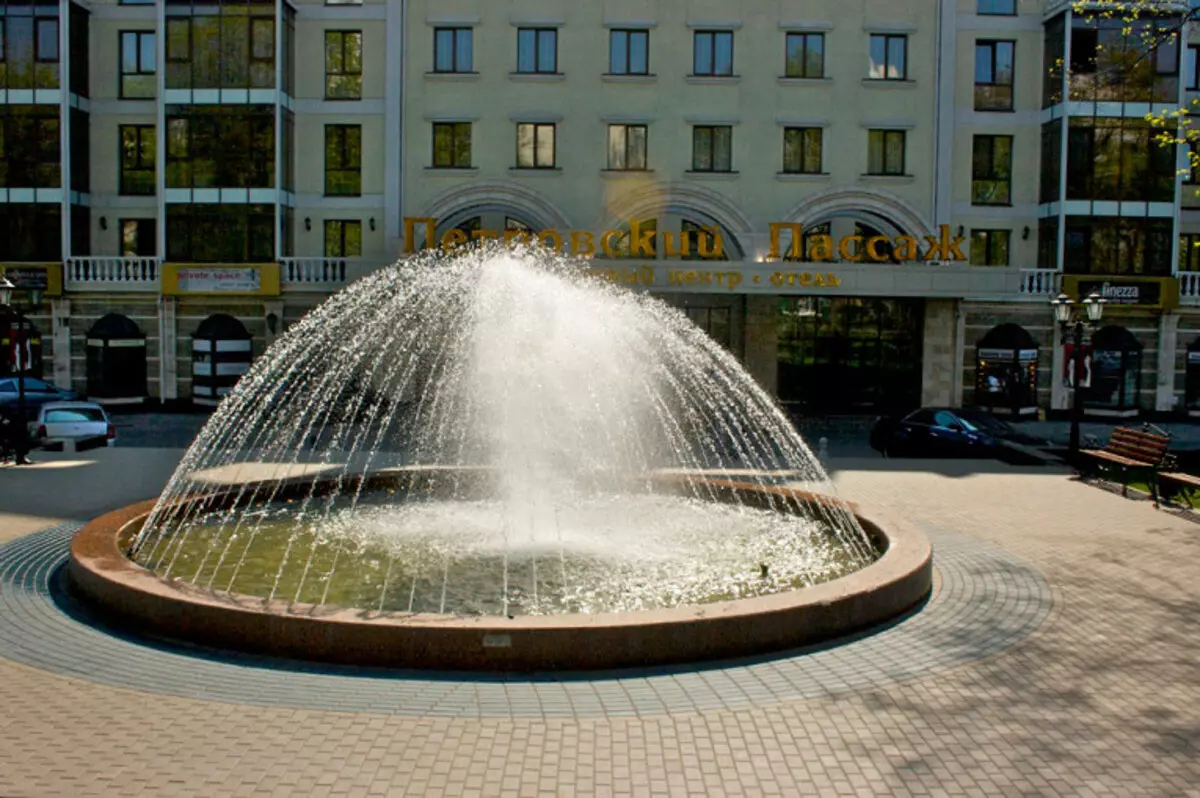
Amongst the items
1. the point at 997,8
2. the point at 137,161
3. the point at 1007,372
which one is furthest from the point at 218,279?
the point at 997,8

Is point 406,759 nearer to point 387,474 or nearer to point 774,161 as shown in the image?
point 387,474

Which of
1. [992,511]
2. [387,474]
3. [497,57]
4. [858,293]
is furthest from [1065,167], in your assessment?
[387,474]

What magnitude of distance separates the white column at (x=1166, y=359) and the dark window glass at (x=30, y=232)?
39654mm

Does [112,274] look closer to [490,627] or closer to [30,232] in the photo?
[30,232]

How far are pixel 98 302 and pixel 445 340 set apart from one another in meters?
13.9

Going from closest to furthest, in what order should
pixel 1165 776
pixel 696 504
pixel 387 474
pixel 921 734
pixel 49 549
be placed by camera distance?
pixel 1165 776, pixel 921 734, pixel 49 549, pixel 696 504, pixel 387 474

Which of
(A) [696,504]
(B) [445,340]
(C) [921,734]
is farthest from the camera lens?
(B) [445,340]

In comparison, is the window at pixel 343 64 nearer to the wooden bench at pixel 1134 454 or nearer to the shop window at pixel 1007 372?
the shop window at pixel 1007 372

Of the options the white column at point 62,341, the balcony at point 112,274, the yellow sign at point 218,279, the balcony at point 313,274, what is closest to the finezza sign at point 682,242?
the balcony at point 313,274

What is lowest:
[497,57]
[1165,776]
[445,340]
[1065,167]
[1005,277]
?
[1165,776]

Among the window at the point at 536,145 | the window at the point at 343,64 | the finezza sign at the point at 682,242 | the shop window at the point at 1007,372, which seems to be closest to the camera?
the finezza sign at the point at 682,242

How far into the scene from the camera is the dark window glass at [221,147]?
3659 centimetres

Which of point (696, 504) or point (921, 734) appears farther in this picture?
point (696, 504)

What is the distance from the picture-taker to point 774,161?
3678 centimetres
